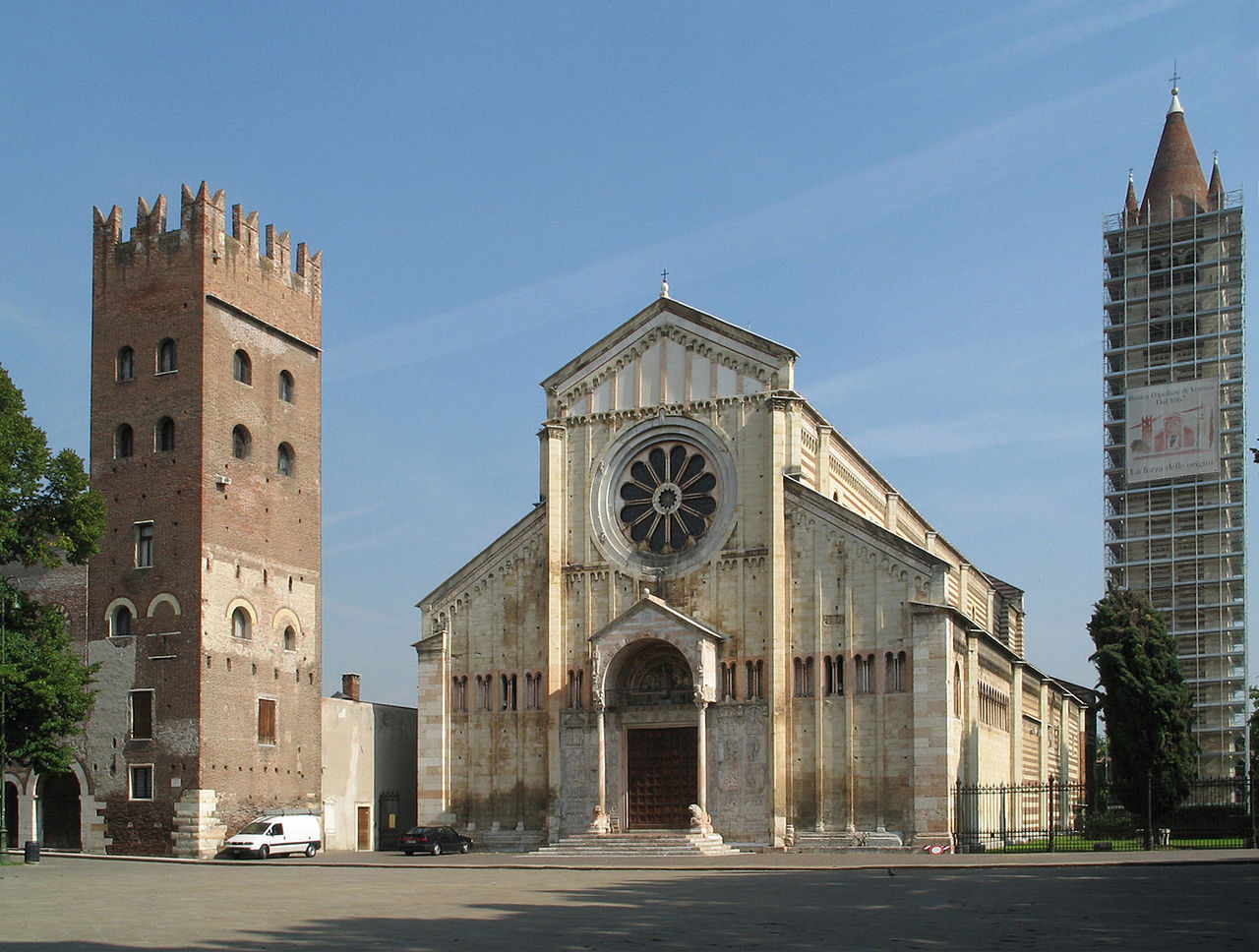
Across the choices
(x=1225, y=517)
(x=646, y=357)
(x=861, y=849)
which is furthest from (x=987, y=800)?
(x=1225, y=517)

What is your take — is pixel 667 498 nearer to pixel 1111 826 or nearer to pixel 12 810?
pixel 1111 826

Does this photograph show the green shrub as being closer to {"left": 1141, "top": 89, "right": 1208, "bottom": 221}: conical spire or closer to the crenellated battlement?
the crenellated battlement

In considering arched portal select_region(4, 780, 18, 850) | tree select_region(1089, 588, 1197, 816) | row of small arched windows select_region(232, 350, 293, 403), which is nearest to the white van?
arched portal select_region(4, 780, 18, 850)

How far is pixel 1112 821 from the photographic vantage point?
44500 mm

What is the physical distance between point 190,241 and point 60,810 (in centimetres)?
1792

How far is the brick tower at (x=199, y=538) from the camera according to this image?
42.2 meters

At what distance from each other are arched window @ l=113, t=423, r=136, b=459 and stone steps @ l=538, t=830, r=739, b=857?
707 inches

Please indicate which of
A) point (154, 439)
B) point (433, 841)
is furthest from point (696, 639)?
point (154, 439)

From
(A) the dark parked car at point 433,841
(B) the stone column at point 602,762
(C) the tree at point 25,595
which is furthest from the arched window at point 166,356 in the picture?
(B) the stone column at point 602,762

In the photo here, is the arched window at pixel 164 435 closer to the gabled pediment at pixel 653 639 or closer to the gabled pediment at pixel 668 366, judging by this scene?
the gabled pediment at pixel 668 366

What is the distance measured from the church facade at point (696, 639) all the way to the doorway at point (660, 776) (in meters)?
0.06

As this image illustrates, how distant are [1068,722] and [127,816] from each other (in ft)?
139

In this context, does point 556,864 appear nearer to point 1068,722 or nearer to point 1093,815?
point 1093,815

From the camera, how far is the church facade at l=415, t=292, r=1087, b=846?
129ft
